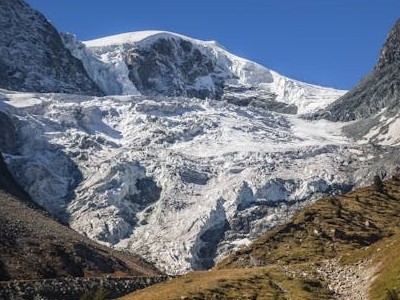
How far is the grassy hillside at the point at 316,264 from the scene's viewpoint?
70062mm

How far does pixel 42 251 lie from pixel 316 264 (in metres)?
78.9

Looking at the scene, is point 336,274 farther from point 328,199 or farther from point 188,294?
point 328,199

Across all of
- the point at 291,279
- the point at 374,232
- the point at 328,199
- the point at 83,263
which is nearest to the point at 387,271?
the point at 291,279

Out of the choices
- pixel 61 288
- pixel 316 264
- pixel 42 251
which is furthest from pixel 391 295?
pixel 42 251

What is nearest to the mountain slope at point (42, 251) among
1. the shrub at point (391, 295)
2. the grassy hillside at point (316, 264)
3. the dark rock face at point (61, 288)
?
the dark rock face at point (61, 288)

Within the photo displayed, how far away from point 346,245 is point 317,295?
32.6 m

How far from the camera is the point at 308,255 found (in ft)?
324

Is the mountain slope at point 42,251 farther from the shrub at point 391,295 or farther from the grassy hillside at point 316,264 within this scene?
the shrub at point 391,295

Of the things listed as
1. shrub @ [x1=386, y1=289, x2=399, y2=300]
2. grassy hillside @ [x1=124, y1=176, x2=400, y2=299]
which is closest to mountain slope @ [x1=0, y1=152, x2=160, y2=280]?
grassy hillside @ [x1=124, y1=176, x2=400, y2=299]

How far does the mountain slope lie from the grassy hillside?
42084 mm

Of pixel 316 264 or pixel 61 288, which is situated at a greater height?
pixel 316 264

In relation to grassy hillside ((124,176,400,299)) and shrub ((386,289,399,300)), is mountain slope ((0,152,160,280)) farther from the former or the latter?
shrub ((386,289,399,300))

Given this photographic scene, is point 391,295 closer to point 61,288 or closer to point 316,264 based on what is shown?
point 316,264

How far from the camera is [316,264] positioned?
265ft
